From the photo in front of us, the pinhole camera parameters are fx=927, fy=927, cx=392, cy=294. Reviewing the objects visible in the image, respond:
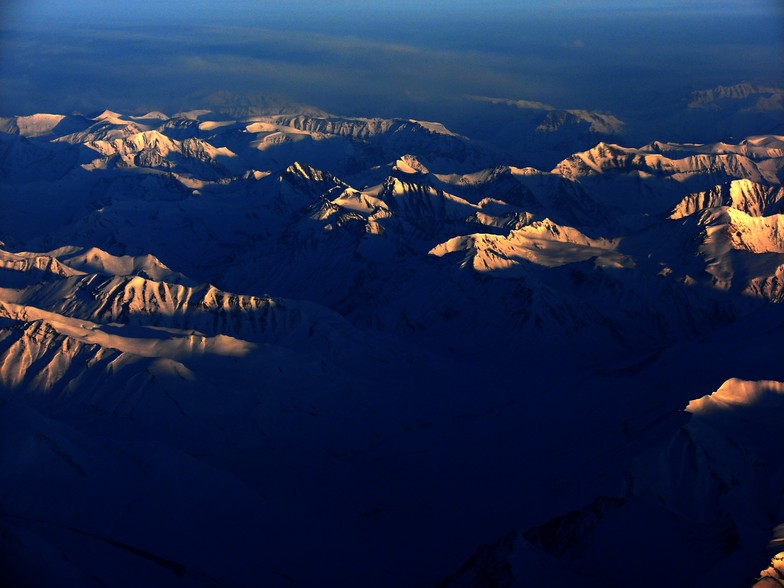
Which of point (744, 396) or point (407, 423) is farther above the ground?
point (744, 396)

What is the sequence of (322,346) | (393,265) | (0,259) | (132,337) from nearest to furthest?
(132,337), (322,346), (0,259), (393,265)

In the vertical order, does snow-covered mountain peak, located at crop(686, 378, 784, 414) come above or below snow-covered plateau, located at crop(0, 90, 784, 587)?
above

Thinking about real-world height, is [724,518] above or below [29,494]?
above

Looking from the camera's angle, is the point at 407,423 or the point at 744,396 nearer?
the point at 744,396

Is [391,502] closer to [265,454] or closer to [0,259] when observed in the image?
[265,454]

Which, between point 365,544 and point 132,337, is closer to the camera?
point 365,544

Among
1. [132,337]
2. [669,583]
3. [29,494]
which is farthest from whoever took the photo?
[132,337]

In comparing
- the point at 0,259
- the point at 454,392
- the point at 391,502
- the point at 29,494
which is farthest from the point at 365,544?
the point at 0,259

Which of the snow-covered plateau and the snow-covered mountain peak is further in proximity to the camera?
the snow-covered mountain peak

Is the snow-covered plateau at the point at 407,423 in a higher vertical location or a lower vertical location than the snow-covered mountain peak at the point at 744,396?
lower

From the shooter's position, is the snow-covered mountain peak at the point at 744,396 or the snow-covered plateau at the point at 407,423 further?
the snow-covered mountain peak at the point at 744,396
